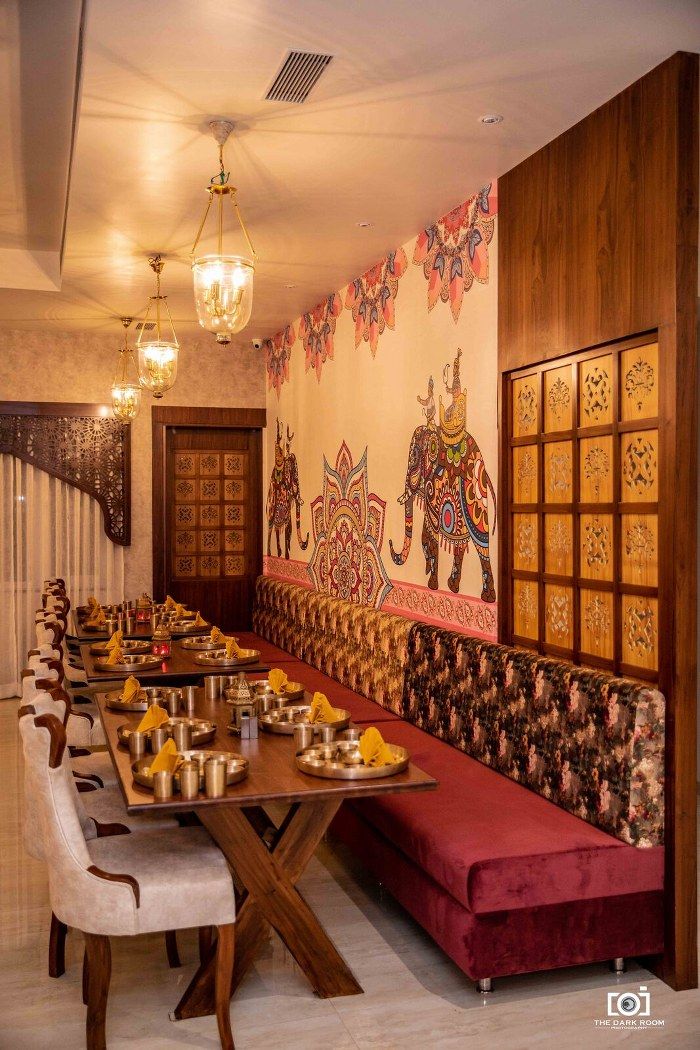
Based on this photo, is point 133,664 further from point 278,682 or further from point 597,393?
point 597,393

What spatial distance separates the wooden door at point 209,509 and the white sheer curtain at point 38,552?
0.47m

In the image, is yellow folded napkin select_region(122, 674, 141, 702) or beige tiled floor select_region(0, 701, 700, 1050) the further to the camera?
yellow folded napkin select_region(122, 674, 141, 702)

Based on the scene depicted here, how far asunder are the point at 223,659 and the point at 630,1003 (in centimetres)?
260

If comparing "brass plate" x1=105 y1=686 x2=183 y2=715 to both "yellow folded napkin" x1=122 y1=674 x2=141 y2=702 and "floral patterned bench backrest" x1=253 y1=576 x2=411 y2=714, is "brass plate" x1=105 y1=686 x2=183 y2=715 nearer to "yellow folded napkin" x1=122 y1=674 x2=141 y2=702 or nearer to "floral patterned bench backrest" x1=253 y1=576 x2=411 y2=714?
"yellow folded napkin" x1=122 y1=674 x2=141 y2=702

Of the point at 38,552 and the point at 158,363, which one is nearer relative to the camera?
the point at 158,363

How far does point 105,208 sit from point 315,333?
2564 mm

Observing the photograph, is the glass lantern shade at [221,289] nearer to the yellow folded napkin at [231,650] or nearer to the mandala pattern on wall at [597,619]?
the mandala pattern on wall at [597,619]

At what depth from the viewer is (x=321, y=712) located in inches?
137

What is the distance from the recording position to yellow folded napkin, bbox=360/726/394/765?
115 inches

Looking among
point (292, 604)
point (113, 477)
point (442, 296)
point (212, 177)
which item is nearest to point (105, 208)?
point (212, 177)

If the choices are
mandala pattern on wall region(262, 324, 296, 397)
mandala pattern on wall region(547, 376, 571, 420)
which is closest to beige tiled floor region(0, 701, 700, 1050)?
mandala pattern on wall region(547, 376, 571, 420)

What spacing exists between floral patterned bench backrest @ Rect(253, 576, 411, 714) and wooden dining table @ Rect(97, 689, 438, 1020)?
1905mm

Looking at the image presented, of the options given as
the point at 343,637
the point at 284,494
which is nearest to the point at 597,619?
the point at 343,637

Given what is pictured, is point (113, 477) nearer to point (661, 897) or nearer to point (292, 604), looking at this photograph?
point (292, 604)
